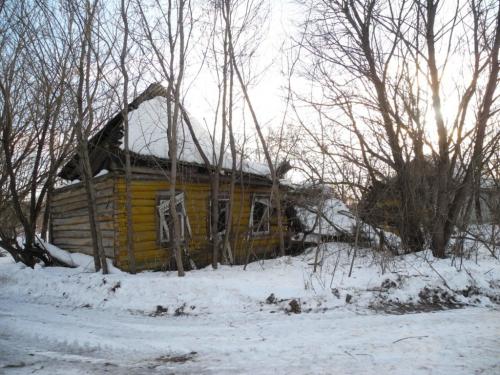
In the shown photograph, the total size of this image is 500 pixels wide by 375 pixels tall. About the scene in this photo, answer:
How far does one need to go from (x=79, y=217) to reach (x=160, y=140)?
353 cm

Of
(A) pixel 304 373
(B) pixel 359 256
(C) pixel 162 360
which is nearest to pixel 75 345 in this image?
(C) pixel 162 360

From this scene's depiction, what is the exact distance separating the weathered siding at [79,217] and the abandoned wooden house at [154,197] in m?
0.02

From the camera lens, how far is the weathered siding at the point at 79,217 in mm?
8766

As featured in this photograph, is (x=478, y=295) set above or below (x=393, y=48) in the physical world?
below

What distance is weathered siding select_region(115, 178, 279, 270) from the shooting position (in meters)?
8.59

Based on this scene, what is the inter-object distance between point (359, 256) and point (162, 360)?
663 cm

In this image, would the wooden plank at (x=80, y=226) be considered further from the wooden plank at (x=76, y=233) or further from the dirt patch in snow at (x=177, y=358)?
the dirt patch in snow at (x=177, y=358)

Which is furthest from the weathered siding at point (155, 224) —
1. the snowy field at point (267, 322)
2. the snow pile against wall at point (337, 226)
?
the snow pile against wall at point (337, 226)

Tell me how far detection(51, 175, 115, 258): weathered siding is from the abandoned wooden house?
23mm

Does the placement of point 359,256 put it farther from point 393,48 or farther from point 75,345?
point 75,345

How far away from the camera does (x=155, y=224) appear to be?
9.24 m

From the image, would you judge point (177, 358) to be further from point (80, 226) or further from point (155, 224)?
point (80, 226)

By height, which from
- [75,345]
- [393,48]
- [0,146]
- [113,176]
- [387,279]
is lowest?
[75,345]

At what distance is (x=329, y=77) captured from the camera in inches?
393
